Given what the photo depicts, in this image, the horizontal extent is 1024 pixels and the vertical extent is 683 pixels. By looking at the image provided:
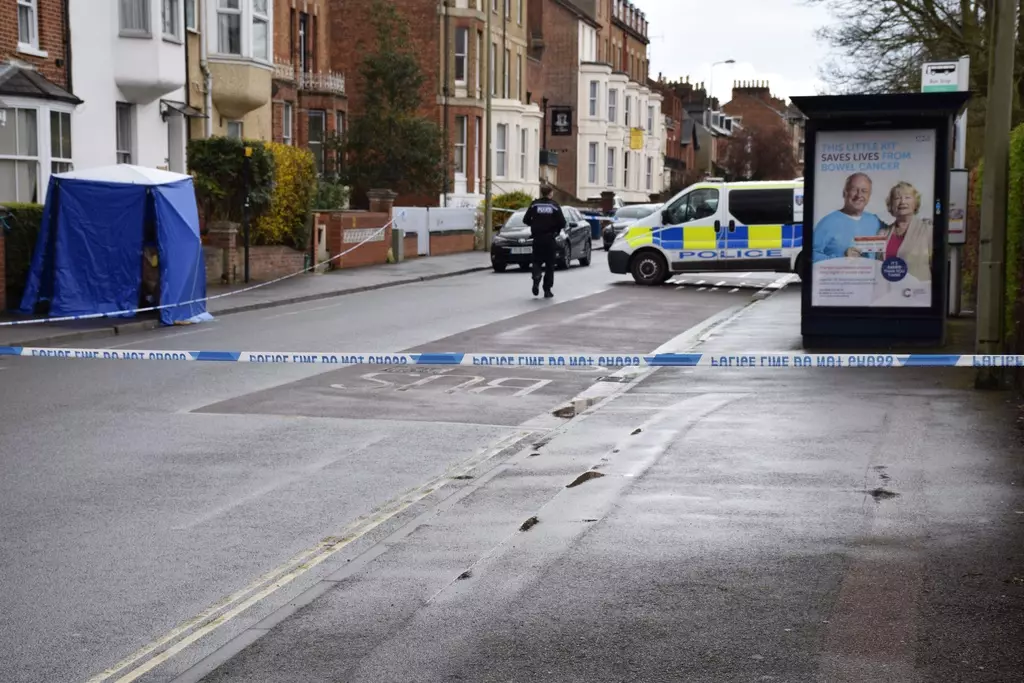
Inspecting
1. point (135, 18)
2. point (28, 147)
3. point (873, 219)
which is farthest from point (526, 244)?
point (873, 219)

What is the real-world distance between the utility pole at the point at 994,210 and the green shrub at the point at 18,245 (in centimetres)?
1554

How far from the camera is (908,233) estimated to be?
51.9 ft

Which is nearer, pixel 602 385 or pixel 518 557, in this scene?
pixel 518 557

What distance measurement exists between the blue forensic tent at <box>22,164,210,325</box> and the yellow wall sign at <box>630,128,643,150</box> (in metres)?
65.5

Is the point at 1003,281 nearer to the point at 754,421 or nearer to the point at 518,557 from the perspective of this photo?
the point at 754,421

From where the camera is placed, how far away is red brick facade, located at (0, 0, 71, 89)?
83.9 ft

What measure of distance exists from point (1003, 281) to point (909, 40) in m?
22.3

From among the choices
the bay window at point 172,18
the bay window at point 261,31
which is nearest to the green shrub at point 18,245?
the bay window at point 172,18

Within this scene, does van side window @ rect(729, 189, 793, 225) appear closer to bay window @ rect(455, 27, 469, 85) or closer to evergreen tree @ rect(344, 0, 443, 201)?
evergreen tree @ rect(344, 0, 443, 201)

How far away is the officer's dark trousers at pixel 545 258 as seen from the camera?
2569cm

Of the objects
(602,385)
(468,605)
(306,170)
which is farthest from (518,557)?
(306,170)

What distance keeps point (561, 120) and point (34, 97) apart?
168 ft

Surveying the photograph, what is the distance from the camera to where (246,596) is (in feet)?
21.1

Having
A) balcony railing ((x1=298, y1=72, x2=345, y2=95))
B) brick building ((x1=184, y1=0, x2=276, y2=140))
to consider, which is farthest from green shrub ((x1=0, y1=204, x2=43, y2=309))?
balcony railing ((x1=298, y1=72, x2=345, y2=95))
